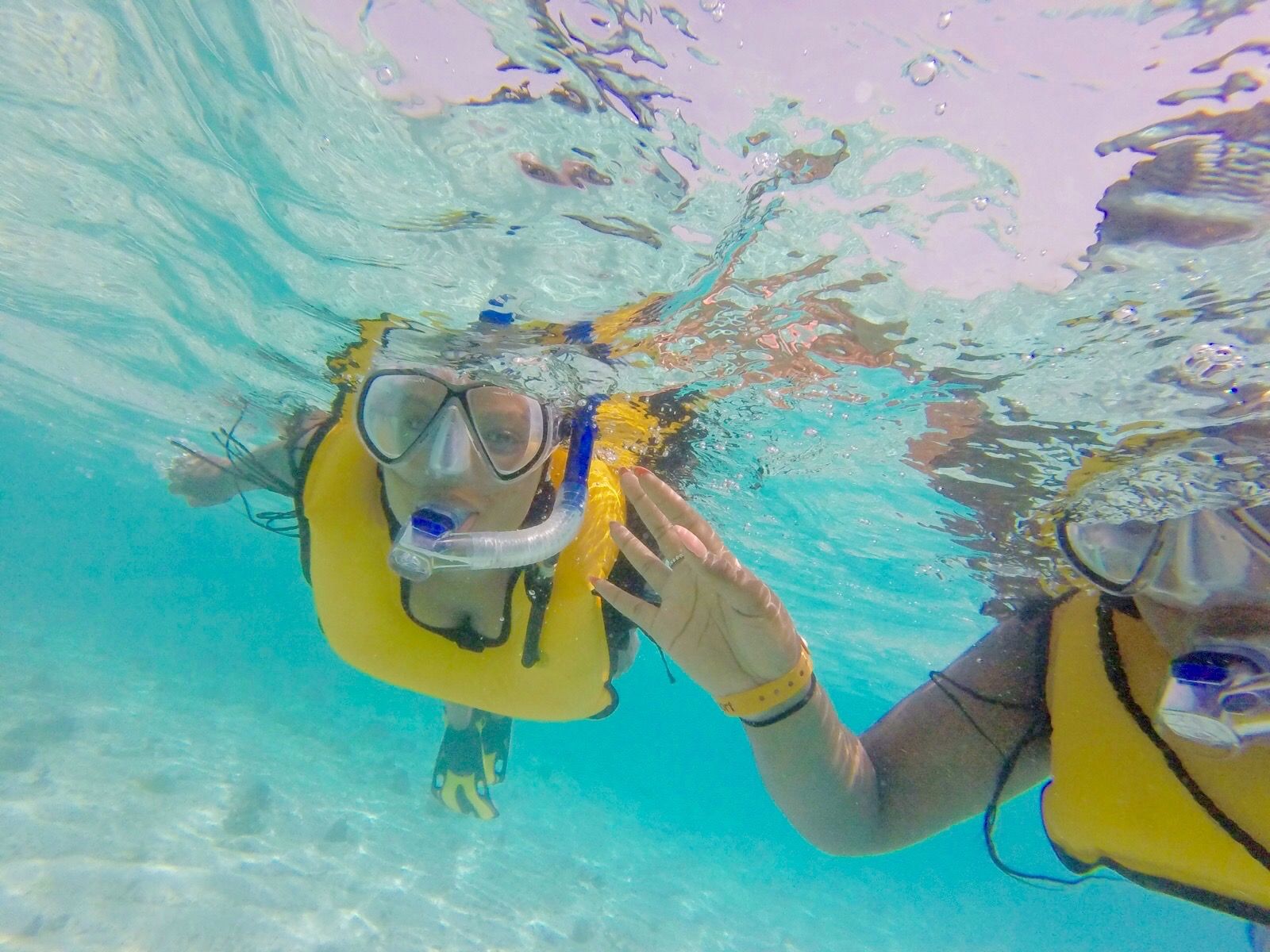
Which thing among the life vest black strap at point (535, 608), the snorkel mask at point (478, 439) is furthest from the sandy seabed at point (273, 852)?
the snorkel mask at point (478, 439)

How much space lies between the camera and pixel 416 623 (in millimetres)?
4406

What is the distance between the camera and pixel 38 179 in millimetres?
8609

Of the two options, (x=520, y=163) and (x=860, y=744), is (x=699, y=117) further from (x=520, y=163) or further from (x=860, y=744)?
(x=860, y=744)

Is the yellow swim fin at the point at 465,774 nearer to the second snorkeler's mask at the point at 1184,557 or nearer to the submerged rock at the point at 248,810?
the second snorkeler's mask at the point at 1184,557

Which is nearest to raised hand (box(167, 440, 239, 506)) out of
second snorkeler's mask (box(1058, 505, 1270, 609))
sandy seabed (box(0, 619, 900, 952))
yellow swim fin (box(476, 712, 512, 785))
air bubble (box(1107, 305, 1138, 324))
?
yellow swim fin (box(476, 712, 512, 785))

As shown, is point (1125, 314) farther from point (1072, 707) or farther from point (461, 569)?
point (461, 569)

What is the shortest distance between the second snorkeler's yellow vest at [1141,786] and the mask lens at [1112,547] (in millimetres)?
187

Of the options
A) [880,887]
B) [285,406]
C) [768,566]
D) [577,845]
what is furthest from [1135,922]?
[285,406]

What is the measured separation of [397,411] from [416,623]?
1.42 metres

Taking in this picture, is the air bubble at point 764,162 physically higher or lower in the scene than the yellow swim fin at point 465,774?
higher

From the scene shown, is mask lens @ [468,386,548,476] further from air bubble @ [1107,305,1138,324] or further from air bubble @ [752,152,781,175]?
air bubble @ [1107,305,1138,324]

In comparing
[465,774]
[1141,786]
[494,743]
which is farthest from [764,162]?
[465,774]

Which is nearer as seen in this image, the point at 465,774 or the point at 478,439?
the point at 478,439

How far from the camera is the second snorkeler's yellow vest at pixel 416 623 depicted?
4.45 metres
